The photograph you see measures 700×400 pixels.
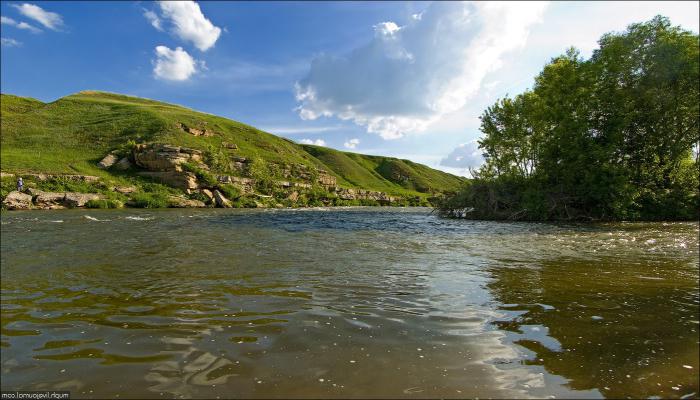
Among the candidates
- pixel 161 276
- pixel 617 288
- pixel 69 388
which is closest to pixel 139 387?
pixel 69 388

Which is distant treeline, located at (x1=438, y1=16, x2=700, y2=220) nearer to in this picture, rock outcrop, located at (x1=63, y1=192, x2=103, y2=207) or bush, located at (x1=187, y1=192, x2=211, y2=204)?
bush, located at (x1=187, y1=192, x2=211, y2=204)

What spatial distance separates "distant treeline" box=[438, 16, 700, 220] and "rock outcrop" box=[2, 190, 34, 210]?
5032 centimetres

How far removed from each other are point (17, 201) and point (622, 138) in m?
63.7

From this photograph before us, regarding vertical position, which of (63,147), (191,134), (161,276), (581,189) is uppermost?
(191,134)

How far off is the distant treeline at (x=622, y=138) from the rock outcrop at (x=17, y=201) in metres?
50.3

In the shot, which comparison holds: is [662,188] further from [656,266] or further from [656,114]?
[656,266]

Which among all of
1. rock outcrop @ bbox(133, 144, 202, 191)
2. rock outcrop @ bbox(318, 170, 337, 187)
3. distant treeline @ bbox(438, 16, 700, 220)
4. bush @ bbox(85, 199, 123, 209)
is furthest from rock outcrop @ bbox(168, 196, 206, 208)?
rock outcrop @ bbox(318, 170, 337, 187)

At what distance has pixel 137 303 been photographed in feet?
25.2

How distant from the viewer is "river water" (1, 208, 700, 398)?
4.46 metres

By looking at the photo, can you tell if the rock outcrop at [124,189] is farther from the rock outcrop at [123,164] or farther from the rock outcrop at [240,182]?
the rock outcrop at [240,182]

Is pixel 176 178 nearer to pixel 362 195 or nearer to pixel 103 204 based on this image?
pixel 103 204

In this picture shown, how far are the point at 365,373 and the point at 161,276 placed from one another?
7.82 meters

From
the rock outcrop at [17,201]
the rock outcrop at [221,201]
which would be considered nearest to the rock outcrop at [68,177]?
the rock outcrop at [17,201]

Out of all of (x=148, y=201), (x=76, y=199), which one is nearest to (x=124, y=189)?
(x=148, y=201)
